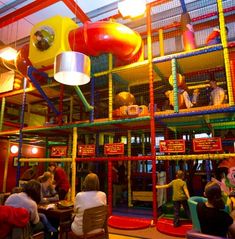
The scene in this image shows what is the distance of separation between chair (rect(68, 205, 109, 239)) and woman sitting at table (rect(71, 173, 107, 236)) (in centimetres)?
7

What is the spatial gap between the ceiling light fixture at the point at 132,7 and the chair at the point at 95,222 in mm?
4080

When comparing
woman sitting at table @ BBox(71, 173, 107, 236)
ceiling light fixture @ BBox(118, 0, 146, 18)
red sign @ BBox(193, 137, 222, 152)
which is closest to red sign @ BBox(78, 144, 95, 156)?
red sign @ BBox(193, 137, 222, 152)

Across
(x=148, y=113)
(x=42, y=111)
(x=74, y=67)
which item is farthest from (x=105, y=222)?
(x=42, y=111)

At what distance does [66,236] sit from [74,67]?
Result: 8.57 ft

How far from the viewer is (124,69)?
5906 millimetres

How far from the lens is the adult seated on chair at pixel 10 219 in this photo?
2.58 metres

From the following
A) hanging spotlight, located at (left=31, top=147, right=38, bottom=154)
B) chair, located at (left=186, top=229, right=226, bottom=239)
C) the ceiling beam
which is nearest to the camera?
chair, located at (left=186, top=229, right=226, bottom=239)

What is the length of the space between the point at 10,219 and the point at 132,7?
4.60 m

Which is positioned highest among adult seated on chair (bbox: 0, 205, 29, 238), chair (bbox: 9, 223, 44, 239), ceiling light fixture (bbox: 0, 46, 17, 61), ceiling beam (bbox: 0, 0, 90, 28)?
ceiling beam (bbox: 0, 0, 90, 28)

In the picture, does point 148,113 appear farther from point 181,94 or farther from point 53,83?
point 53,83

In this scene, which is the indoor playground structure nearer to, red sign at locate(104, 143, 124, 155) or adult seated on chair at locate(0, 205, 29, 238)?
red sign at locate(104, 143, 124, 155)

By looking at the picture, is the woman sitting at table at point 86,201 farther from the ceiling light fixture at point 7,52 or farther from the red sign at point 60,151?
the ceiling light fixture at point 7,52

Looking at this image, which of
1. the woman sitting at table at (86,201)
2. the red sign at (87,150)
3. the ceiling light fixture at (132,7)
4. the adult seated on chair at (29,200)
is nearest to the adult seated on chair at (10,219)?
the adult seated on chair at (29,200)

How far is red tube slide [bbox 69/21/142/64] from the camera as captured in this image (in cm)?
502
